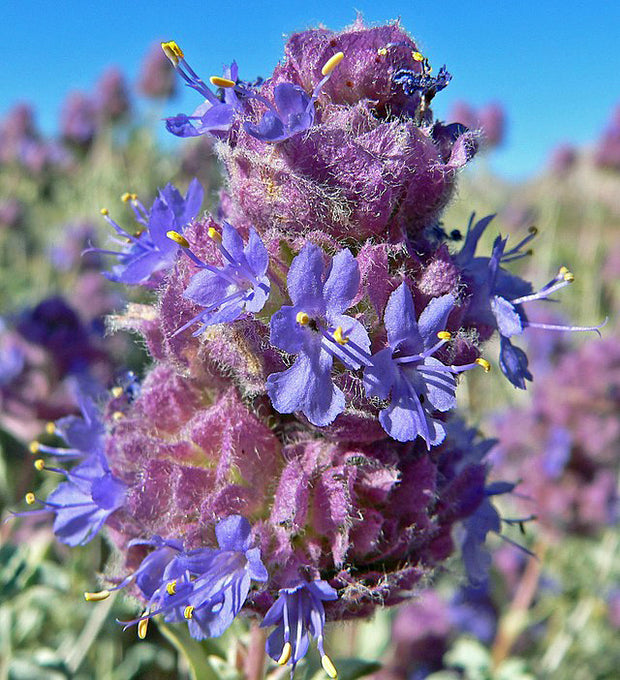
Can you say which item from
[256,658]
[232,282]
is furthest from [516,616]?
[232,282]

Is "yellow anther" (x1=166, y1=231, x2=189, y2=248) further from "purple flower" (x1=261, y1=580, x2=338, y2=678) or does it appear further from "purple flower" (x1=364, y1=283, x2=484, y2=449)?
"purple flower" (x1=261, y1=580, x2=338, y2=678)

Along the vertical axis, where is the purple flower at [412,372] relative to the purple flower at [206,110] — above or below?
below

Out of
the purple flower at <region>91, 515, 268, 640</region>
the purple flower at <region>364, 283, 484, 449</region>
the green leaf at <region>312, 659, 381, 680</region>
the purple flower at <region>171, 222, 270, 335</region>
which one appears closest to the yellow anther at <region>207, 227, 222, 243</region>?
the purple flower at <region>171, 222, 270, 335</region>

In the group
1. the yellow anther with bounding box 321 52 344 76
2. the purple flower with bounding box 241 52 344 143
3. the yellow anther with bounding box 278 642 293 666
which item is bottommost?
the yellow anther with bounding box 278 642 293 666

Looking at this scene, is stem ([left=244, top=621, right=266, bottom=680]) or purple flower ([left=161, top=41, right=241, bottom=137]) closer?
purple flower ([left=161, top=41, right=241, bottom=137])

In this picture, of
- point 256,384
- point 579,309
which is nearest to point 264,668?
point 256,384

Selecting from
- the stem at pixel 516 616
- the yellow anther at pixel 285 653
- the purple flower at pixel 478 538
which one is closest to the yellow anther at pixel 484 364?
the purple flower at pixel 478 538

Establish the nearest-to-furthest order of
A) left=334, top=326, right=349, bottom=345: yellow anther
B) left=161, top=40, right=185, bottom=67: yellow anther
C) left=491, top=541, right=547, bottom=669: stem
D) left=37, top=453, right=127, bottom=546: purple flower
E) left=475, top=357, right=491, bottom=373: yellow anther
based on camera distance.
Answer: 1. left=334, top=326, right=349, bottom=345: yellow anther
2. left=475, top=357, right=491, bottom=373: yellow anther
3. left=161, top=40, right=185, bottom=67: yellow anther
4. left=37, top=453, right=127, bottom=546: purple flower
5. left=491, top=541, right=547, bottom=669: stem

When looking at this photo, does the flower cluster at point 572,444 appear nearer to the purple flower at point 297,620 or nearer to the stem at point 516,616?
the stem at point 516,616
